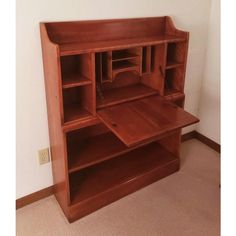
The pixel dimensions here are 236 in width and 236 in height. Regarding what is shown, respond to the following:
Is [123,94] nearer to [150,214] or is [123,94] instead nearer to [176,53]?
[176,53]

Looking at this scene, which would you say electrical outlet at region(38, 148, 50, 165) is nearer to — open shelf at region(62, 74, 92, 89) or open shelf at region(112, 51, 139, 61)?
open shelf at region(62, 74, 92, 89)

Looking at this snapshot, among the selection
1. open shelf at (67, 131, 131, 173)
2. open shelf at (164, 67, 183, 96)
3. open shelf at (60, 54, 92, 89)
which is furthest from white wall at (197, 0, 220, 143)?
open shelf at (60, 54, 92, 89)

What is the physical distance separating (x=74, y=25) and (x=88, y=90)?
41 centimetres

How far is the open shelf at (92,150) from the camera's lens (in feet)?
5.77

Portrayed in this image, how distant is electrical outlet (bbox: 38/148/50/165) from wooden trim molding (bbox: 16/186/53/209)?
24 cm

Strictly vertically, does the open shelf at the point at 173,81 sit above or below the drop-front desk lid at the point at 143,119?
above

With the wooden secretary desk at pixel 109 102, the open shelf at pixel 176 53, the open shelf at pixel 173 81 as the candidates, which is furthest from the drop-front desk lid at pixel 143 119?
the open shelf at pixel 176 53

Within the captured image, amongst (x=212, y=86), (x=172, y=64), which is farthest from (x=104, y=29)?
(x=212, y=86)

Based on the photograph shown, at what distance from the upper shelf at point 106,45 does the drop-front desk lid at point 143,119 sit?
1.29 feet

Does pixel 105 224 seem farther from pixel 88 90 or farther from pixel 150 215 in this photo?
pixel 88 90

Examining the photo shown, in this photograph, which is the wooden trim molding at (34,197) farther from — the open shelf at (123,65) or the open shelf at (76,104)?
the open shelf at (123,65)

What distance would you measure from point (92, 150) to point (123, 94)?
1.51ft

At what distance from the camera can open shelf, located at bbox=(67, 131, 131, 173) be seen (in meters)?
1.76
